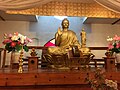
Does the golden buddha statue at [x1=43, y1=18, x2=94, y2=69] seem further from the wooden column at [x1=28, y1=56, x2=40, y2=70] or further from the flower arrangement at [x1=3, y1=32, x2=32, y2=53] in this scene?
the flower arrangement at [x1=3, y1=32, x2=32, y2=53]

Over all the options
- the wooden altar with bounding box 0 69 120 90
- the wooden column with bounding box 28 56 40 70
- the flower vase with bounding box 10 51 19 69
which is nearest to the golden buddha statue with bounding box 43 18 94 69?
the wooden column with bounding box 28 56 40 70

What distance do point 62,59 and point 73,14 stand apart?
214 cm

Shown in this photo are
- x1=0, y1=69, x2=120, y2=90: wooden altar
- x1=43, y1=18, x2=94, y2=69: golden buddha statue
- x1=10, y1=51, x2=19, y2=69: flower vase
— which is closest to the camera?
x1=0, y1=69, x2=120, y2=90: wooden altar

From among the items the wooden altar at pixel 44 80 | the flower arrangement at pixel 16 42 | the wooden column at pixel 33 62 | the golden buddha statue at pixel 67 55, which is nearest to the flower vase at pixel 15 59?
the flower arrangement at pixel 16 42

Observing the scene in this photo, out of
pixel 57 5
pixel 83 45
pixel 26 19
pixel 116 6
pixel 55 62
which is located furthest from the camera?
pixel 26 19

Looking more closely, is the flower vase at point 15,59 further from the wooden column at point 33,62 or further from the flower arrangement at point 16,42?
the wooden column at point 33,62

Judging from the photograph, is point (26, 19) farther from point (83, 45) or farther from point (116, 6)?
point (116, 6)

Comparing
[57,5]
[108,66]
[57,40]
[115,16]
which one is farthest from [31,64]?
[115,16]

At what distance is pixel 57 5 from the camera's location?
486cm

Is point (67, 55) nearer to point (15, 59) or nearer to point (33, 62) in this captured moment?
point (33, 62)

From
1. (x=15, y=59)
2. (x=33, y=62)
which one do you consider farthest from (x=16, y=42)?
(x=33, y=62)

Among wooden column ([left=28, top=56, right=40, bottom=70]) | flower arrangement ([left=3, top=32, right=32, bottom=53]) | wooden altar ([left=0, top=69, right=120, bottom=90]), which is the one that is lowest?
wooden altar ([left=0, top=69, right=120, bottom=90])

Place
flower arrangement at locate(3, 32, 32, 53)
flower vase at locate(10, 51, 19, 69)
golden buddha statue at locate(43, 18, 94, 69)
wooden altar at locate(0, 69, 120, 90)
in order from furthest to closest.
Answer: golden buddha statue at locate(43, 18, 94, 69) < flower vase at locate(10, 51, 19, 69) < flower arrangement at locate(3, 32, 32, 53) < wooden altar at locate(0, 69, 120, 90)

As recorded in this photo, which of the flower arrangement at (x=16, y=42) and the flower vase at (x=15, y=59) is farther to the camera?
the flower vase at (x=15, y=59)
